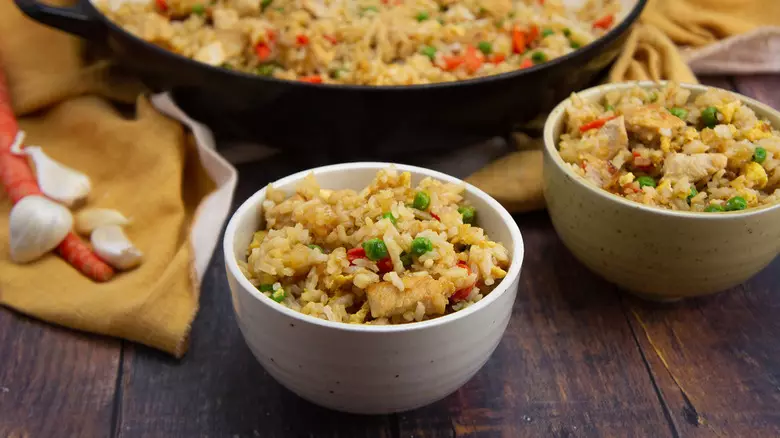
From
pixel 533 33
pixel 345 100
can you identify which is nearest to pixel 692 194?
pixel 345 100

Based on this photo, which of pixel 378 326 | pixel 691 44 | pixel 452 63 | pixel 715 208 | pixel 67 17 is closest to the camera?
pixel 378 326

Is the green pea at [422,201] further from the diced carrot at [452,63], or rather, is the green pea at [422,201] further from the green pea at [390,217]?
the diced carrot at [452,63]

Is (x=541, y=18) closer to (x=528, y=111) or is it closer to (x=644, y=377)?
(x=528, y=111)

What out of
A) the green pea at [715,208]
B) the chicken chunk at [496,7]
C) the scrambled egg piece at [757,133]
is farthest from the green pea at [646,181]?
the chicken chunk at [496,7]

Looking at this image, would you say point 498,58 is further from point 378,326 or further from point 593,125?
point 378,326

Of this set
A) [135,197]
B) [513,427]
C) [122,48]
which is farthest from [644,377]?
[122,48]

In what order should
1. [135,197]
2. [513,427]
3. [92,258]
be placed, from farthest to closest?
[135,197] < [92,258] < [513,427]

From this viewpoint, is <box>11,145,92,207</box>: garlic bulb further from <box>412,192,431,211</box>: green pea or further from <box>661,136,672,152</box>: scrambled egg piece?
<box>661,136,672,152</box>: scrambled egg piece
